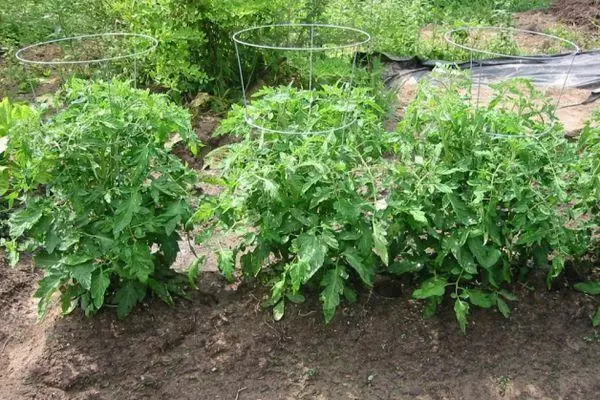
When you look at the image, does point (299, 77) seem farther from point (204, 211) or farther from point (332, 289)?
point (332, 289)

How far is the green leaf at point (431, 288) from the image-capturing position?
3.09 m

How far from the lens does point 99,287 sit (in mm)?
3020

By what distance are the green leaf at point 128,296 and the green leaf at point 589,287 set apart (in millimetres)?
2113

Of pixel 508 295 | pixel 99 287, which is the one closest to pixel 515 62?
pixel 508 295

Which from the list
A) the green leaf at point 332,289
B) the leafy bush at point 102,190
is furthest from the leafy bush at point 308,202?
the leafy bush at point 102,190

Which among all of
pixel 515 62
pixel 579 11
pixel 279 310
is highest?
pixel 279 310

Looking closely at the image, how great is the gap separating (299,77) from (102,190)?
9.41 ft

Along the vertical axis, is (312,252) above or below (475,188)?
below

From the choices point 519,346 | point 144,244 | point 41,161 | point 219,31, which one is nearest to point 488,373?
point 519,346

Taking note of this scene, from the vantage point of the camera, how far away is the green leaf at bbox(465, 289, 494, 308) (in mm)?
3160

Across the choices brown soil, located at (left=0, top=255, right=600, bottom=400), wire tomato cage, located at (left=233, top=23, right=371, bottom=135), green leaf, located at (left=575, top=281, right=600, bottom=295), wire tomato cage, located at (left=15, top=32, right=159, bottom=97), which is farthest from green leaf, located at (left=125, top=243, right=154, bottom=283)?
wire tomato cage, located at (left=15, top=32, right=159, bottom=97)

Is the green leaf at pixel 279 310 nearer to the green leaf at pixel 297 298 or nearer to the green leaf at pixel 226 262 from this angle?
the green leaf at pixel 297 298

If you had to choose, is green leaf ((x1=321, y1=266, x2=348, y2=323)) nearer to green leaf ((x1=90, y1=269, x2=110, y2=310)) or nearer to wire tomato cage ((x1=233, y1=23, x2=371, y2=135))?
wire tomato cage ((x1=233, y1=23, x2=371, y2=135))

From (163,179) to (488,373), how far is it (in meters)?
1.70
